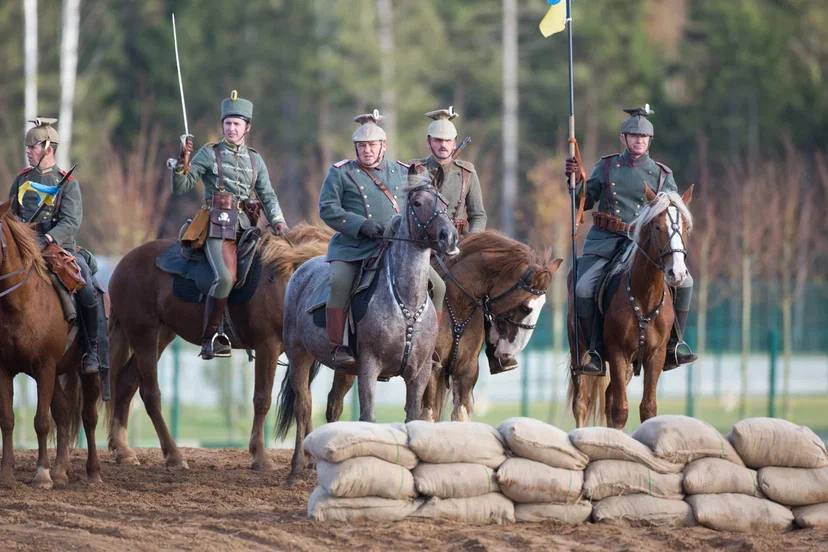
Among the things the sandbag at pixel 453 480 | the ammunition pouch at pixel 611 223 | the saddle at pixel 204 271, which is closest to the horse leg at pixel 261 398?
the saddle at pixel 204 271

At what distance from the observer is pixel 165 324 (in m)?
14.3

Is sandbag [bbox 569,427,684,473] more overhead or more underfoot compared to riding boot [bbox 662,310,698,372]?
more underfoot

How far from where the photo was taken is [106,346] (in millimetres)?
12820

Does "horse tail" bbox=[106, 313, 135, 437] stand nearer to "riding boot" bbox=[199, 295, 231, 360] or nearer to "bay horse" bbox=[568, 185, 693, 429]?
"riding boot" bbox=[199, 295, 231, 360]

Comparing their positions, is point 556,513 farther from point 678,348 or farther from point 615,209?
point 615,209

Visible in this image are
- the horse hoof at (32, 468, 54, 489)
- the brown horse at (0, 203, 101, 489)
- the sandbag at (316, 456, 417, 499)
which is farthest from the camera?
the horse hoof at (32, 468, 54, 489)

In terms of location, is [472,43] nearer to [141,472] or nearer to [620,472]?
[141,472]

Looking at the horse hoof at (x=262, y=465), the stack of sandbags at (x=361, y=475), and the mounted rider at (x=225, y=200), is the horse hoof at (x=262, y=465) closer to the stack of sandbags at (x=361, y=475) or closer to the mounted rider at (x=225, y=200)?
the mounted rider at (x=225, y=200)

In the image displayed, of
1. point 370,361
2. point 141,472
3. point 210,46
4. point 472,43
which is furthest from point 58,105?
point 370,361

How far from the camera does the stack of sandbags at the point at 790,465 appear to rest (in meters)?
10.1

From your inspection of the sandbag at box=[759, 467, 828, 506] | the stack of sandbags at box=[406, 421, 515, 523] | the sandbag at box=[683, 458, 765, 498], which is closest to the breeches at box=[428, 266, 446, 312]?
the stack of sandbags at box=[406, 421, 515, 523]

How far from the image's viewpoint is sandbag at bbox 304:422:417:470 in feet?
32.3

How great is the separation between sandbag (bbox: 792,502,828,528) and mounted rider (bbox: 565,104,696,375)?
280 centimetres

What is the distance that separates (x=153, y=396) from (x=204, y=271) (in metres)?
1.35
